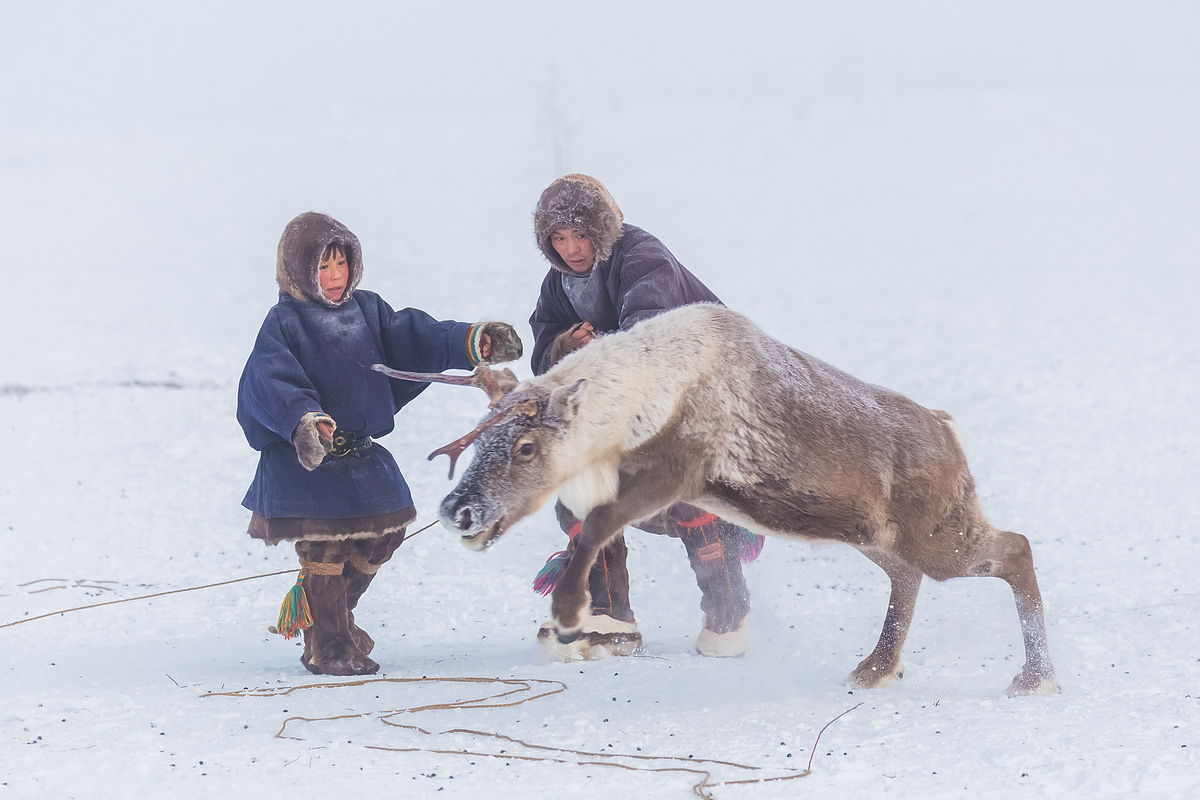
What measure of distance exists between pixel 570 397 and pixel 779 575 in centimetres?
276

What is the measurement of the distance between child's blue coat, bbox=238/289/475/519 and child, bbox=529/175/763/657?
444mm

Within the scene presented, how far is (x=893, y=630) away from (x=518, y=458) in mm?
1606

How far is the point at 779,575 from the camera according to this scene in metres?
5.75

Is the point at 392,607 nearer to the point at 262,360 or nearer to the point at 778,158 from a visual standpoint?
the point at 262,360

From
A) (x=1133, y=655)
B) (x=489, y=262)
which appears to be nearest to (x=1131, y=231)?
(x=489, y=262)

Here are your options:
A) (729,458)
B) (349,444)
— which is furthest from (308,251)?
(729,458)

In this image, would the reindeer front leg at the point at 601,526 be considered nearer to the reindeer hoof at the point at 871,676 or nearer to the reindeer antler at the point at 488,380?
the reindeer antler at the point at 488,380

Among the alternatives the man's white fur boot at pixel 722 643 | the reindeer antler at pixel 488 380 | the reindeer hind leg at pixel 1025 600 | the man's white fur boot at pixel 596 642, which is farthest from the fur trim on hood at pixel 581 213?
the reindeer hind leg at pixel 1025 600

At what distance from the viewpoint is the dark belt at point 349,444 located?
166 inches

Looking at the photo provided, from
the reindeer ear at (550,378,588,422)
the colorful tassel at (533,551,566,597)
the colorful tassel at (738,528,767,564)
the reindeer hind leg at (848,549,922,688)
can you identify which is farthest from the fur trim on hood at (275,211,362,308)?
the reindeer hind leg at (848,549,922,688)

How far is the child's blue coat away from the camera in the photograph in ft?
13.5

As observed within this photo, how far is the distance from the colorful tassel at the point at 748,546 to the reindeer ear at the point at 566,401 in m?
1.55

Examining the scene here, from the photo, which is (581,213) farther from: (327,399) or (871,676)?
(871,676)

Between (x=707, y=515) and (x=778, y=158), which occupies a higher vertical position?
(x=778, y=158)
